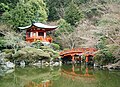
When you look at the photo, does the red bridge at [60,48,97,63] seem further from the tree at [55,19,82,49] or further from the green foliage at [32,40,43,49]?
the green foliage at [32,40,43,49]

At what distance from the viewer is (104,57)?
2061cm

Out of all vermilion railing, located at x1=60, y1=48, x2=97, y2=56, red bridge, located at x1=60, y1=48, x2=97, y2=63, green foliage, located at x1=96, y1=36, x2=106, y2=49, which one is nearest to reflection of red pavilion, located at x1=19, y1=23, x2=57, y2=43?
red bridge, located at x1=60, y1=48, x2=97, y2=63

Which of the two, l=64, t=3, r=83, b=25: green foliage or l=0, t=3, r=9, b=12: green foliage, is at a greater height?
l=0, t=3, r=9, b=12: green foliage

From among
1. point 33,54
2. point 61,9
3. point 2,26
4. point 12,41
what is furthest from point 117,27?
point 61,9

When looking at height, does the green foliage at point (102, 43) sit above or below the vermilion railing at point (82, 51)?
above

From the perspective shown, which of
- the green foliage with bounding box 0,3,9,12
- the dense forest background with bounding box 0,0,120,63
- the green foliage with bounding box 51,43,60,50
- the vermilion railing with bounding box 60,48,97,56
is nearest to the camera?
the vermilion railing with bounding box 60,48,97,56

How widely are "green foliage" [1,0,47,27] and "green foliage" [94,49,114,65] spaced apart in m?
12.5

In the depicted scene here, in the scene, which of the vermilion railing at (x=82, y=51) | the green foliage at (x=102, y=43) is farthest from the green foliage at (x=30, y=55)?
the green foliage at (x=102, y=43)

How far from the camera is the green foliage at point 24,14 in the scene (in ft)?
100

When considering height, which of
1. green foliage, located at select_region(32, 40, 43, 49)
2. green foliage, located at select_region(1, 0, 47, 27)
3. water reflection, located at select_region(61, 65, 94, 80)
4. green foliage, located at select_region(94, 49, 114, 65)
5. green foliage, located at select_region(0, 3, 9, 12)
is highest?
green foliage, located at select_region(0, 3, 9, 12)

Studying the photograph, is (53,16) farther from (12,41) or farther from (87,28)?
(12,41)

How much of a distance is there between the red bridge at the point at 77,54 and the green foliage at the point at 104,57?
1.88 m

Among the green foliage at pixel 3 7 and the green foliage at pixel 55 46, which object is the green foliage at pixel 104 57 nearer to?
the green foliage at pixel 55 46

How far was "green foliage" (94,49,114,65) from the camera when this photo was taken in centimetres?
2016
